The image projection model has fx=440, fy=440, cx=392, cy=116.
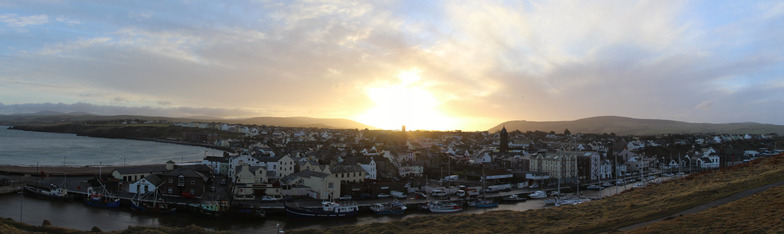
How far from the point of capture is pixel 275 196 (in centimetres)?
2611

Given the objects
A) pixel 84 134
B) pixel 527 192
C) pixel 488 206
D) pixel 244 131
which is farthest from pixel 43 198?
pixel 84 134

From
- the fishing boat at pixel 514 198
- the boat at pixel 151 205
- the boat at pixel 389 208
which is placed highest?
the boat at pixel 151 205

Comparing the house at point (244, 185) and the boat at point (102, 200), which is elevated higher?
the house at point (244, 185)

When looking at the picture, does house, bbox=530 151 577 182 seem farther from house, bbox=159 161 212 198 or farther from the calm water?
the calm water

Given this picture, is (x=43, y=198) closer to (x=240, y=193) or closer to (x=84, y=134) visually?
(x=240, y=193)

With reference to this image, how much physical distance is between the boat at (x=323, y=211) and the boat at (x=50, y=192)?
13.8 metres

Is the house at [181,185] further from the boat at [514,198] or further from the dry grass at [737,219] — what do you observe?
the dry grass at [737,219]

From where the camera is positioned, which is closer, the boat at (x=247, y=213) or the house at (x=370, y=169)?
the boat at (x=247, y=213)

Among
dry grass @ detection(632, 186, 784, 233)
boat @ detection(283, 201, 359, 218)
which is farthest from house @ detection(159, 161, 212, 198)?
dry grass @ detection(632, 186, 784, 233)

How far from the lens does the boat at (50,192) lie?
2586 centimetres

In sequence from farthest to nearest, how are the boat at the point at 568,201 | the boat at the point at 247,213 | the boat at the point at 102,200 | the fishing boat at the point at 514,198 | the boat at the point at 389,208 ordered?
the fishing boat at the point at 514,198
the boat at the point at 568,201
the boat at the point at 389,208
the boat at the point at 102,200
the boat at the point at 247,213

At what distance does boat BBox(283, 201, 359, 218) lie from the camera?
22531 mm

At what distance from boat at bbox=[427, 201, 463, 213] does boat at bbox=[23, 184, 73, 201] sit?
21.2 m

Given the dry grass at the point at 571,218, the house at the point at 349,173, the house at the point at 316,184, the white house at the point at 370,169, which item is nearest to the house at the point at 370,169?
the white house at the point at 370,169
